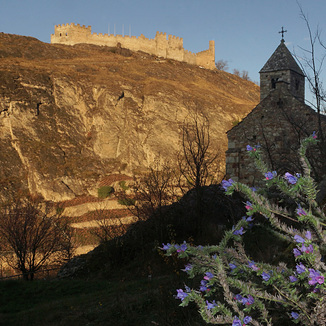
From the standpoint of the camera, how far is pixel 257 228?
11461 millimetres

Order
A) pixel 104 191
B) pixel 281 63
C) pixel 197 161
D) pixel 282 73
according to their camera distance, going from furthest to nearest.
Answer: pixel 104 191, pixel 281 63, pixel 282 73, pixel 197 161

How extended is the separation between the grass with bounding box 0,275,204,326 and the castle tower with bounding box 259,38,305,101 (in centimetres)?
1444

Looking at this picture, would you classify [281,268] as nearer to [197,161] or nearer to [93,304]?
[93,304]

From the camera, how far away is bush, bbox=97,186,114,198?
123 feet

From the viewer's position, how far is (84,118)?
45.1m

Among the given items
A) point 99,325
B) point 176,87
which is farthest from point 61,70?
point 99,325

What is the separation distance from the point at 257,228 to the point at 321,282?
31.0 ft

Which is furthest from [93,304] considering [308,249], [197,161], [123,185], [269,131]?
[123,185]

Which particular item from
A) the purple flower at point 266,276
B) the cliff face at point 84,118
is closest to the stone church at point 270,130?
the purple flower at point 266,276

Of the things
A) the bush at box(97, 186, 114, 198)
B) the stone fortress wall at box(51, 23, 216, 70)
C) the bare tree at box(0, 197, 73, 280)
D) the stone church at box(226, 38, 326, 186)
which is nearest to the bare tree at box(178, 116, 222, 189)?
the stone church at box(226, 38, 326, 186)

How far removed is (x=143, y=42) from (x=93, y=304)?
59.6m

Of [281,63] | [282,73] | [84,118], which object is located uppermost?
[84,118]

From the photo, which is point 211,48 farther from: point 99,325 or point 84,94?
point 99,325

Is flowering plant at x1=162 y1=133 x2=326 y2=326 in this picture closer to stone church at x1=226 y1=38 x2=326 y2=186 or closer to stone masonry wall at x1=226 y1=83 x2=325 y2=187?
stone church at x1=226 y1=38 x2=326 y2=186
